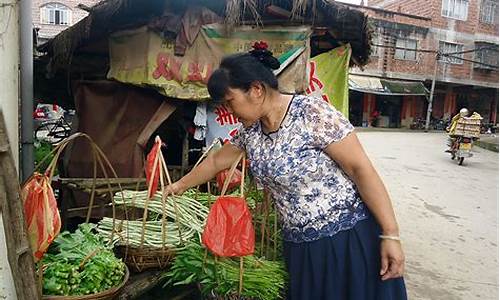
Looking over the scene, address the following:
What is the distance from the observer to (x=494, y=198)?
786 centimetres

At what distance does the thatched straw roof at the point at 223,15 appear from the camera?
13.2ft

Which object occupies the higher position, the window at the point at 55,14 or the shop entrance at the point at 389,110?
the window at the point at 55,14

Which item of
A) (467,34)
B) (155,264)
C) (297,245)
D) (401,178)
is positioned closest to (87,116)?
(155,264)

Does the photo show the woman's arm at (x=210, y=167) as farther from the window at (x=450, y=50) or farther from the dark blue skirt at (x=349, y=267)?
the window at (x=450, y=50)

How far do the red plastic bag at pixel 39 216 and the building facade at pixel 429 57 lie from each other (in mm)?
20658

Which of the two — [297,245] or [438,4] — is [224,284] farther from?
[438,4]

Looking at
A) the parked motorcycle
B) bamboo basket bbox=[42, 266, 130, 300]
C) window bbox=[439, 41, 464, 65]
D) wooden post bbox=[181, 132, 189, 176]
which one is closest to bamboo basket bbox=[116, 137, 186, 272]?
bamboo basket bbox=[42, 266, 130, 300]

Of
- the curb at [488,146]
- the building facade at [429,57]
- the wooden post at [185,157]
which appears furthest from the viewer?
the building facade at [429,57]

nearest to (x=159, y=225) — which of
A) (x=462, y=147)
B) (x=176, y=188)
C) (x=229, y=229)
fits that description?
(x=176, y=188)

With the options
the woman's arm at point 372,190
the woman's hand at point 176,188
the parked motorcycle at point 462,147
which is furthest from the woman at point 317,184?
the parked motorcycle at point 462,147

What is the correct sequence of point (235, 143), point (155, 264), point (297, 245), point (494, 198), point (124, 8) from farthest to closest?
point (494, 198) < point (124, 8) < point (155, 264) < point (235, 143) < point (297, 245)

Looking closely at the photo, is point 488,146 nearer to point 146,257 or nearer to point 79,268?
point 146,257

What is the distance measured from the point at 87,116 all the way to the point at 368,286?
12.8ft

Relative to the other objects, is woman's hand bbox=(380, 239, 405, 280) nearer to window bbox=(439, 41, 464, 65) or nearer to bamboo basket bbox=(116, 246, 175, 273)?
bamboo basket bbox=(116, 246, 175, 273)
